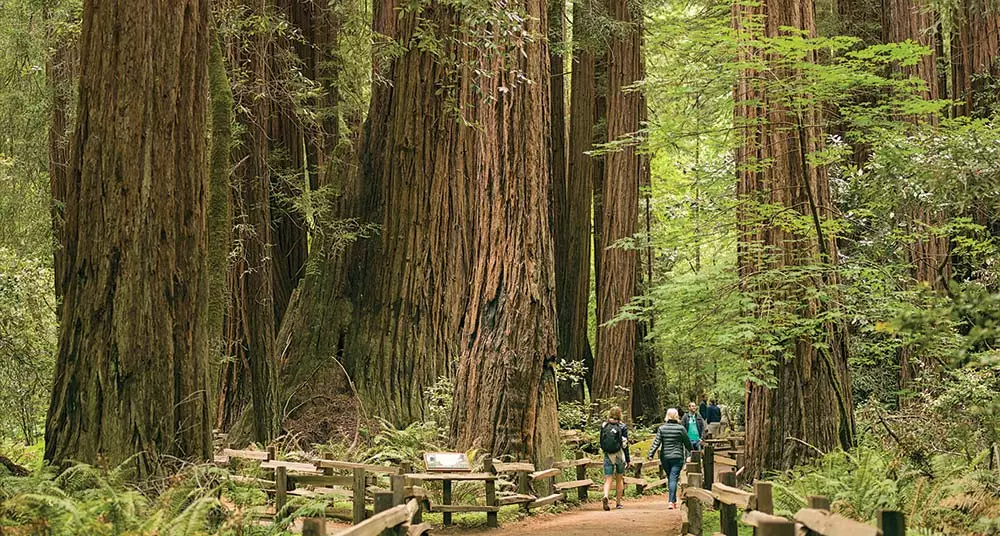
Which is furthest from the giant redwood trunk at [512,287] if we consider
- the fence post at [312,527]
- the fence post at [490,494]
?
the fence post at [312,527]

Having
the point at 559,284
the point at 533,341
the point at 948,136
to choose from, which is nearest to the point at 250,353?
the point at 533,341

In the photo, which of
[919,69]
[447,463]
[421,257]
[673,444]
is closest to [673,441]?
[673,444]

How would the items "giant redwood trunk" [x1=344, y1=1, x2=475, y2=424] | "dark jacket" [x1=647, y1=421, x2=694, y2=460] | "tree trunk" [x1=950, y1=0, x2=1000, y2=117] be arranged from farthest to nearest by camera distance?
"tree trunk" [x1=950, y1=0, x2=1000, y2=117]
"giant redwood trunk" [x1=344, y1=1, x2=475, y2=424]
"dark jacket" [x1=647, y1=421, x2=694, y2=460]

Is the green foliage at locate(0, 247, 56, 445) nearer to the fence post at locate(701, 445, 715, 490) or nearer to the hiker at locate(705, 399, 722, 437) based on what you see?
the fence post at locate(701, 445, 715, 490)

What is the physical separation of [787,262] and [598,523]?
4.06 metres

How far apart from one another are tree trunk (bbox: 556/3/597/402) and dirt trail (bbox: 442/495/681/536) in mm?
10626

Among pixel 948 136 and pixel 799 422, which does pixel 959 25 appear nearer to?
pixel 948 136

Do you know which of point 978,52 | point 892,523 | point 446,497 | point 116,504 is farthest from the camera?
point 978,52

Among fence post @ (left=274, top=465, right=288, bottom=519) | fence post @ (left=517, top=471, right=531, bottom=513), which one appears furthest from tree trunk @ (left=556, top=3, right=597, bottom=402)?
fence post @ (left=274, top=465, right=288, bottom=519)

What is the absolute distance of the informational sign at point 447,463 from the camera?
472 inches

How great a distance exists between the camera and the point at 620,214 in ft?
81.8

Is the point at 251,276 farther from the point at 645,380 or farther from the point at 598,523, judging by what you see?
the point at 645,380

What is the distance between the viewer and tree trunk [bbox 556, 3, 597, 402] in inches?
1034

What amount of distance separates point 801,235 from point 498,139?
170 inches
